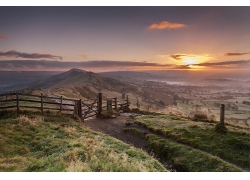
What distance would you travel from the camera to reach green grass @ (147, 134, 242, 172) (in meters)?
8.14

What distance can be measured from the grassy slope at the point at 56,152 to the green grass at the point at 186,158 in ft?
4.75

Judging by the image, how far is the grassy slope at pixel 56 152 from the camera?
6.57 m

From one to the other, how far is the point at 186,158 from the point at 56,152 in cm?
626

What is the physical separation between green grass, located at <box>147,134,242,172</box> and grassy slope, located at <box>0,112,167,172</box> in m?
1.45

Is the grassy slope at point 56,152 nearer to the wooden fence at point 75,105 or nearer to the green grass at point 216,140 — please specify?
the wooden fence at point 75,105

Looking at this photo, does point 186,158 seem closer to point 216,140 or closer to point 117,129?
point 216,140

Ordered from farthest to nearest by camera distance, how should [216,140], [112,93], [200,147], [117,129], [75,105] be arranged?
[112,93] < [75,105] < [117,129] < [216,140] < [200,147]

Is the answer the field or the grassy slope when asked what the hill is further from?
the grassy slope

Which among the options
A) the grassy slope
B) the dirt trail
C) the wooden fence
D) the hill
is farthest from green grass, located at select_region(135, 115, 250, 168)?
the hill

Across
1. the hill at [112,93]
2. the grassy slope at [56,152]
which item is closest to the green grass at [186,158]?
the grassy slope at [56,152]

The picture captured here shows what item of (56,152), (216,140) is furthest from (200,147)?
(56,152)

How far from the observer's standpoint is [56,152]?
8266 mm
